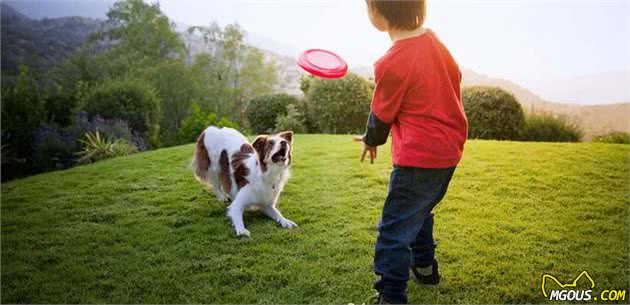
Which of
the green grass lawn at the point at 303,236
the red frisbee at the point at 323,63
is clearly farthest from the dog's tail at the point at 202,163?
the red frisbee at the point at 323,63

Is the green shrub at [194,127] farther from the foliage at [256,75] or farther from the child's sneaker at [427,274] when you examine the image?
the child's sneaker at [427,274]

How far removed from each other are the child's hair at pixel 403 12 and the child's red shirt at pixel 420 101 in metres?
0.07

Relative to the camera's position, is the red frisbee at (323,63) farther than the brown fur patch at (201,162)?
No

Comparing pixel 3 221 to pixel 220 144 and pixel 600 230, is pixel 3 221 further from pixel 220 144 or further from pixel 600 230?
pixel 600 230

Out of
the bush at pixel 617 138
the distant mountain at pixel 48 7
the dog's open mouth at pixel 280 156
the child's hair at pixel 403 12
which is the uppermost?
the distant mountain at pixel 48 7

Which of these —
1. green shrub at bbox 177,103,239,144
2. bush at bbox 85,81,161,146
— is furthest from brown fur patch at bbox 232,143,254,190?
bush at bbox 85,81,161,146

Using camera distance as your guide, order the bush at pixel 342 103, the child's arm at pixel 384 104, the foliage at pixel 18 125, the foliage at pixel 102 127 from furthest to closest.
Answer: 1. the bush at pixel 342 103
2. the foliage at pixel 102 127
3. the foliage at pixel 18 125
4. the child's arm at pixel 384 104

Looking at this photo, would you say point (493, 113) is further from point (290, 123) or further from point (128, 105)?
point (128, 105)

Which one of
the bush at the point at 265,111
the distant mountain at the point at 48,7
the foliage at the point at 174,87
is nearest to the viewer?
the distant mountain at the point at 48,7

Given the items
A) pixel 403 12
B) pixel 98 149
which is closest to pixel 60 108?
pixel 98 149

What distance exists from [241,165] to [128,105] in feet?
12.5

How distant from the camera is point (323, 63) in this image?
333cm

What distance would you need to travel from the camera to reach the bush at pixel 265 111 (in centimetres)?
905

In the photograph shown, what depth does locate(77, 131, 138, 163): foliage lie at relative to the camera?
654cm
